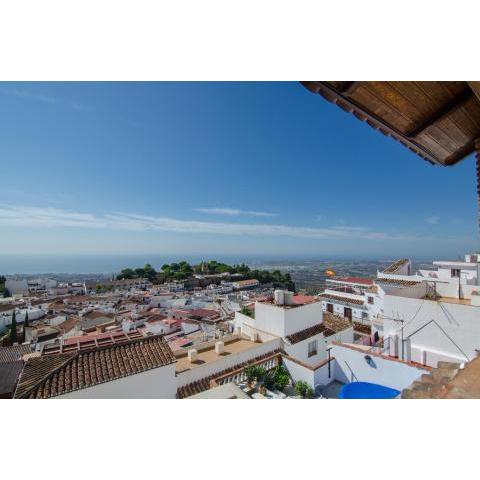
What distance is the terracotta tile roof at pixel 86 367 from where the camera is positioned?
238 centimetres

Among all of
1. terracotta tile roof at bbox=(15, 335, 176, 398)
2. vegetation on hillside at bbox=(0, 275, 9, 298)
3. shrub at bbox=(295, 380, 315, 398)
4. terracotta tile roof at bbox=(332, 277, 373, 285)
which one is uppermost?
terracotta tile roof at bbox=(15, 335, 176, 398)

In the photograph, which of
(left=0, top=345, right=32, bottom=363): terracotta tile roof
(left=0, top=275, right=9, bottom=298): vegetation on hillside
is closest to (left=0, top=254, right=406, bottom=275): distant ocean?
(left=0, top=275, right=9, bottom=298): vegetation on hillside

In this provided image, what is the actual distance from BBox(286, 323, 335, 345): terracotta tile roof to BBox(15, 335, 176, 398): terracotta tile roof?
9.09 ft

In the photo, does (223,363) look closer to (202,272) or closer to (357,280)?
(357,280)

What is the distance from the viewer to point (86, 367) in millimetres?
2639

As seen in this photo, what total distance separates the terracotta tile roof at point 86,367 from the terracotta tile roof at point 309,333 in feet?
9.09

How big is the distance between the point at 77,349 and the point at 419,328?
4.28 m

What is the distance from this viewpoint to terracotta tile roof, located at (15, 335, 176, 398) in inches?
93.5

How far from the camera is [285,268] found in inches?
1499

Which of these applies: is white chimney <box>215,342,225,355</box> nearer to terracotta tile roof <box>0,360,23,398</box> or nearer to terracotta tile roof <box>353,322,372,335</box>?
terracotta tile roof <box>0,360,23,398</box>

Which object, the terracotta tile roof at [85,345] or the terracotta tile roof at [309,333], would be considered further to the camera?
the terracotta tile roof at [309,333]

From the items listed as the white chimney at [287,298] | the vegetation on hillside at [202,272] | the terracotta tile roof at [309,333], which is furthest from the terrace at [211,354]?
the vegetation on hillside at [202,272]

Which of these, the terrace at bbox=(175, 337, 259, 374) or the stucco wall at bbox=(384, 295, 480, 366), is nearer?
the stucco wall at bbox=(384, 295, 480, 366)

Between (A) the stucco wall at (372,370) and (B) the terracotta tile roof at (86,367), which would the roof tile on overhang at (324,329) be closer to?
(A) the stucco wall at (372,370)
